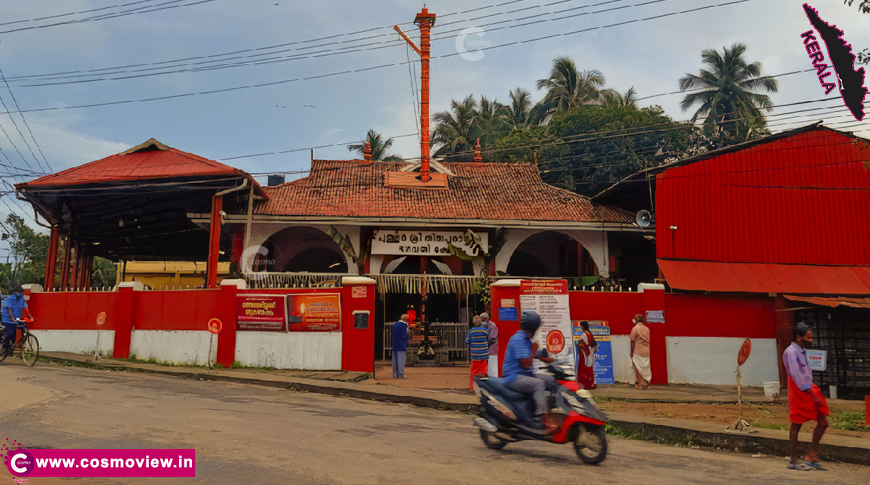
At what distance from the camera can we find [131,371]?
15602 mm

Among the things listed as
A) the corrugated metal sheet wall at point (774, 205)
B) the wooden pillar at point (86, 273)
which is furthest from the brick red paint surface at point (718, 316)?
the wooden pillar at point (86, 273)

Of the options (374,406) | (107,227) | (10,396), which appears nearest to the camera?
(10,396)

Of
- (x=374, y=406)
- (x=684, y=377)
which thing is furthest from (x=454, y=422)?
(x=684, y=377)

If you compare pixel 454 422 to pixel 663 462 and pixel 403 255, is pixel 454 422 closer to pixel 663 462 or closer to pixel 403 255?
pixel 663 462

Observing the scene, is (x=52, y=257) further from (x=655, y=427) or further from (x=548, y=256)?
(x=655, y=427)

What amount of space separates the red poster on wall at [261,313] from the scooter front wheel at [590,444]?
34.1ft

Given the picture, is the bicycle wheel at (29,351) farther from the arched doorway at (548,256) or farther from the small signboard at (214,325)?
the arched doorway at (548,256)

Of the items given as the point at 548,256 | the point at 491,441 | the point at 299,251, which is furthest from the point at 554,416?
the point at 548,256

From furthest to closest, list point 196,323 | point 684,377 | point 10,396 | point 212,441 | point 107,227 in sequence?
point 107,227, point 196,323, point 684,377, point 10,396, point 212,441

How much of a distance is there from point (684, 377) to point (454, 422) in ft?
25.3

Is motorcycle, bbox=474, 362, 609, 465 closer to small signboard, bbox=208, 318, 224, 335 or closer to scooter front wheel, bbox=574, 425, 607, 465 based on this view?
scooter front wheel, bbox=574, 425, 607, 465

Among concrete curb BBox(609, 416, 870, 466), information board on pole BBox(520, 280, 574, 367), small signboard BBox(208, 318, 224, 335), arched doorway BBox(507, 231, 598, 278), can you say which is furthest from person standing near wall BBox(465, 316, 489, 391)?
arched doorway BBox(507, 231, 598, 278)

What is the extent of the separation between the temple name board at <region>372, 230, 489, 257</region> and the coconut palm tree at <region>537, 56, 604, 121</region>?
22775mm

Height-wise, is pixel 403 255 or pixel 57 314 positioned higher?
pixel 403 255
